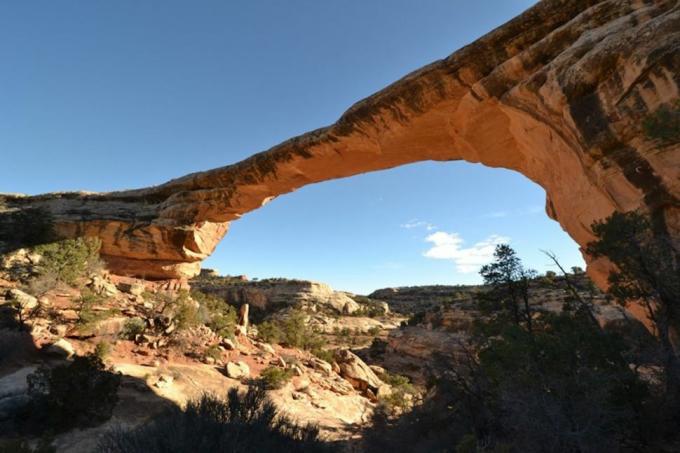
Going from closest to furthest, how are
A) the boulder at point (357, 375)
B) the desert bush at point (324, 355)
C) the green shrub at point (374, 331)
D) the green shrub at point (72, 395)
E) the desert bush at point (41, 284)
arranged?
the green shrub at point (72, 395) → the desert bush at point (41, 284) → the boulder at point (357, 375) → the desert bush at point (324, 355) → the green shrub at point (374, 331)

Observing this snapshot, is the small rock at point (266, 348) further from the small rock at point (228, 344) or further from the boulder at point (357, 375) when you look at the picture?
the boulder at point (357, 375)

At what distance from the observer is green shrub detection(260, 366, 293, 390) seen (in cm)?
1285

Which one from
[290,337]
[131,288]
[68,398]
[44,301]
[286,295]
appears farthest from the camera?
[286,295]

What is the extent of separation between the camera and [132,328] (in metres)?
13.3

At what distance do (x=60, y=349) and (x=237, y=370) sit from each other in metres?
5.90

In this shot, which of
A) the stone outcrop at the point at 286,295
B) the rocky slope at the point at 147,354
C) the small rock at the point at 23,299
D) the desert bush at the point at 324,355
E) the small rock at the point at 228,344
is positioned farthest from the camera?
the stone outcrop at the point at 286,295

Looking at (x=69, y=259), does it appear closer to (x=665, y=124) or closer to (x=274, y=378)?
(x=274, y=378)

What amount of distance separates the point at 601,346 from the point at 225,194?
16.6m

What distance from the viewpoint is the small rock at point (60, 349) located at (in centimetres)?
1089

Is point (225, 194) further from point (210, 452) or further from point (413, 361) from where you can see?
point (413, 361)

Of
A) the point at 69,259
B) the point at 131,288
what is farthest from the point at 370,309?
the point at 69,259

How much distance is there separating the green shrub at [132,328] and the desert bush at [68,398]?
4265 millimetres

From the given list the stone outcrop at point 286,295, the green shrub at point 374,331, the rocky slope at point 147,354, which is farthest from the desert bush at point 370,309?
the rocky slope at point 147,354

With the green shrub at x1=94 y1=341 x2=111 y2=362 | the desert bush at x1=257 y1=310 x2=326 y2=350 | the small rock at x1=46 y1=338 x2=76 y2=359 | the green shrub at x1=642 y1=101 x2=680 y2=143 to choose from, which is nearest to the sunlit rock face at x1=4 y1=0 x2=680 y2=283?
the green shrub at x1=642 y1=101 x2=680 y2=143
